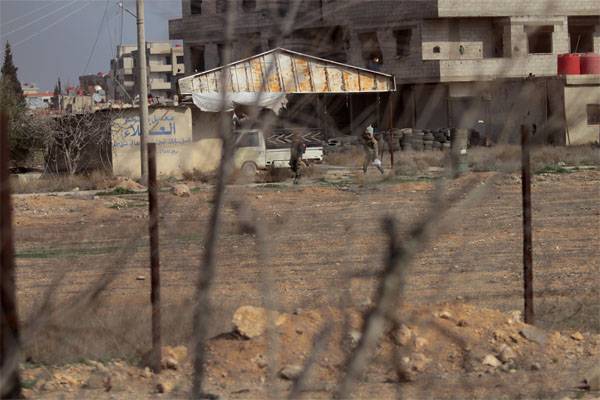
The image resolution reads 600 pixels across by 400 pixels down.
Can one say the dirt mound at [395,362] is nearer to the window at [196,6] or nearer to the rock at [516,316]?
the rock at [516,316]

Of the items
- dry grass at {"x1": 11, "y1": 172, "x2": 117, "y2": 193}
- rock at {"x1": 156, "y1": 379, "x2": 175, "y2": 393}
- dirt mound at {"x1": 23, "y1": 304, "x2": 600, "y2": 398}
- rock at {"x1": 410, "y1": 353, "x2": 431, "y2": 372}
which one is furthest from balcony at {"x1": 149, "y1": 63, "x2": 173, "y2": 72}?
rock at {"x1": 410, "y1": 353, "x2": 431, "y2": 372}

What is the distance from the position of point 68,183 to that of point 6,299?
22644mm

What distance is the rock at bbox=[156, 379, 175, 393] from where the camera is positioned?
4617 mm

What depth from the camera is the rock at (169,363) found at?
5025 millimetres

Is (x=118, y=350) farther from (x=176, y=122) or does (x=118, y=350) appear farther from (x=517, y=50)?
(x=176, y=122)

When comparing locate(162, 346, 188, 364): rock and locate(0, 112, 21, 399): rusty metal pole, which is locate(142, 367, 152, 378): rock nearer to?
locate(162, 346, 188, 364): rock

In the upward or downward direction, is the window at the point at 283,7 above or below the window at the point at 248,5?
below

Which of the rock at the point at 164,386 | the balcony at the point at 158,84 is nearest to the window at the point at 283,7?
the rock at the point at 164,386

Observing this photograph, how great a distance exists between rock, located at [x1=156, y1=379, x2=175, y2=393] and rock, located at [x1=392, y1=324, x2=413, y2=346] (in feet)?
4.76

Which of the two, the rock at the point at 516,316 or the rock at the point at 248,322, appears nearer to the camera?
the rock at the point at 248,322

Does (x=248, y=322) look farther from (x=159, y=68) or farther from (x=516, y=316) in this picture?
(x=159, y=68)

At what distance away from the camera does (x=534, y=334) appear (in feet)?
23.4

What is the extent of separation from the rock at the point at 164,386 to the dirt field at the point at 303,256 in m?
0.22

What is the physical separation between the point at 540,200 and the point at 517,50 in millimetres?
16811
